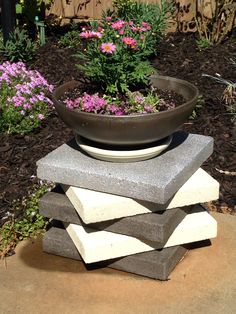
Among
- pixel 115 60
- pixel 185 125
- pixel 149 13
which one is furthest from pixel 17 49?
pixel 115 60

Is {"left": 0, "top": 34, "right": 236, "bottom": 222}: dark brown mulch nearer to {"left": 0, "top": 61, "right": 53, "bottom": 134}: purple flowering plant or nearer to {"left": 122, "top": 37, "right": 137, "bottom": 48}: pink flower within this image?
{"left": 0, "top": 61, "right": 53, "bottom": 134}: purple flowering plant

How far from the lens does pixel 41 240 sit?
3.29 meters

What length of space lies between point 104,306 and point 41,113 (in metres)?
2.28

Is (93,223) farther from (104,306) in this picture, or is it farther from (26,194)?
(26,194)

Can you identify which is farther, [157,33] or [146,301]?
[157,33]

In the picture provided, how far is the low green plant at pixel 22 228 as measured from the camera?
10.6ft

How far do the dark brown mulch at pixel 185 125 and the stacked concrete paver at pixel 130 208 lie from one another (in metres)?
0.69

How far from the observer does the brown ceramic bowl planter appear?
2.66m

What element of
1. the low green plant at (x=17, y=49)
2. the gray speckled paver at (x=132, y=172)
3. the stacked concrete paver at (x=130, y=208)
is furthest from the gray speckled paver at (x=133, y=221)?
the low green plant at (x=17, y=49)

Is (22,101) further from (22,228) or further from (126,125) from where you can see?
(126,125)

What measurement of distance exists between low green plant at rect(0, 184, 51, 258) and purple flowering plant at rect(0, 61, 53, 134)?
1.09m

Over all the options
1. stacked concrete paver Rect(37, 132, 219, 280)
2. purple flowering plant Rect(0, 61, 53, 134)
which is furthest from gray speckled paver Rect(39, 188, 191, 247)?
purple flowering plant Rect(0, 61, 53, 134)

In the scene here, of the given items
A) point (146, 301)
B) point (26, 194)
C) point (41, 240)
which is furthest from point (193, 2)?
point (146, 301)

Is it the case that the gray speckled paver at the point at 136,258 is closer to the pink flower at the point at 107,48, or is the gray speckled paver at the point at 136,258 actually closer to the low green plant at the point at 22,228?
the low green plant at the point at 22,228
